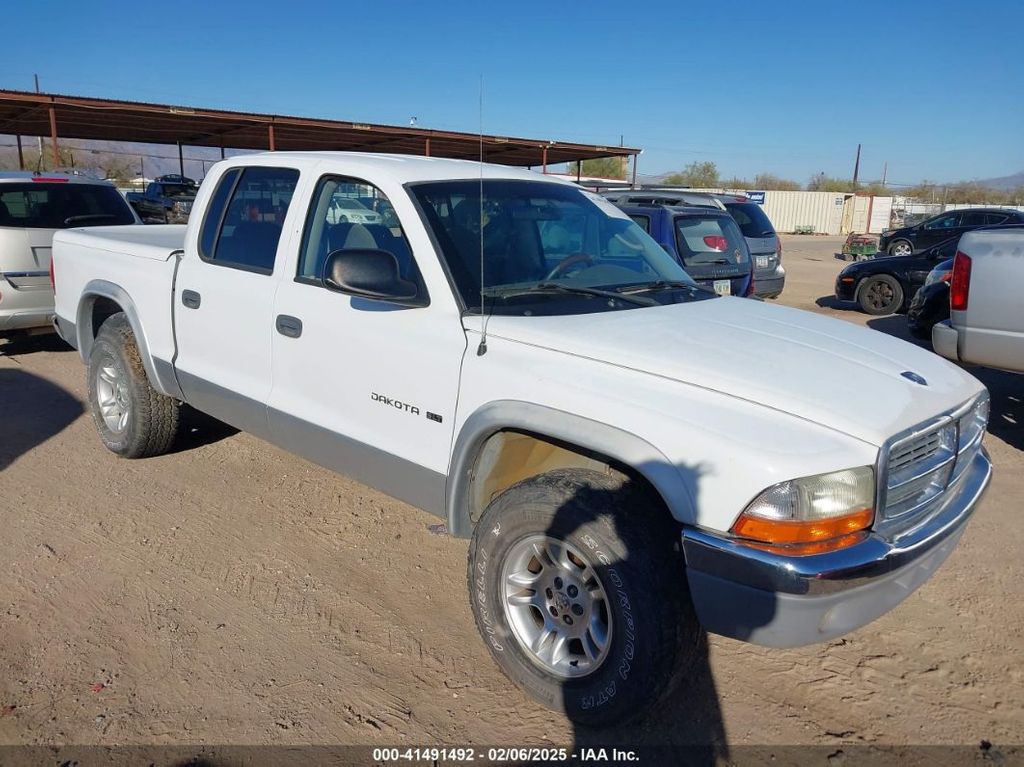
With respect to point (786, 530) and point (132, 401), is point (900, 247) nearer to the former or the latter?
point (132, 401)

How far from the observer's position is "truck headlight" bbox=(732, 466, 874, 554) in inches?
95.4

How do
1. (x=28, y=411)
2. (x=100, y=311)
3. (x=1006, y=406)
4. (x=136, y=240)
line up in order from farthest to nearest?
(x=1006, y=406), (x=28, y=411), (x=100, y=311), (x=136, y=240)

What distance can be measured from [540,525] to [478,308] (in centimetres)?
92

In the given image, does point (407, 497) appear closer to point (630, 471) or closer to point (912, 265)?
point (630, 471)

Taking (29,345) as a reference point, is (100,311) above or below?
above

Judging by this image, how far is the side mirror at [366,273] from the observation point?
127 inches

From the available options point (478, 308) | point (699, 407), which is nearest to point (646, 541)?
point (699, 407)

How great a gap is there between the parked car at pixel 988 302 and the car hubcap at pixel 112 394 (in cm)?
576

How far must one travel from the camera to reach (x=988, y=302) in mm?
5723

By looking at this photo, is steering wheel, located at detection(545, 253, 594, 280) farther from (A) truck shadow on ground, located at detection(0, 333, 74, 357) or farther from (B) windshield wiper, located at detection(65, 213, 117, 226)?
(A) truck shadow on ground, located at detection(0, 333, 74, 357)

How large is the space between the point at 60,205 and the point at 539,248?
6.56 meters

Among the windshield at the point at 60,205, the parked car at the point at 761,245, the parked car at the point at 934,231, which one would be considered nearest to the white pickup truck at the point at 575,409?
the windshield at the point at 60,205

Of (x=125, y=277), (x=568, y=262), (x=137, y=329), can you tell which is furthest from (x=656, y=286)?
(x=125, y=277)

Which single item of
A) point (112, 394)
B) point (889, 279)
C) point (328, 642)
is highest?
point (889, 279)
